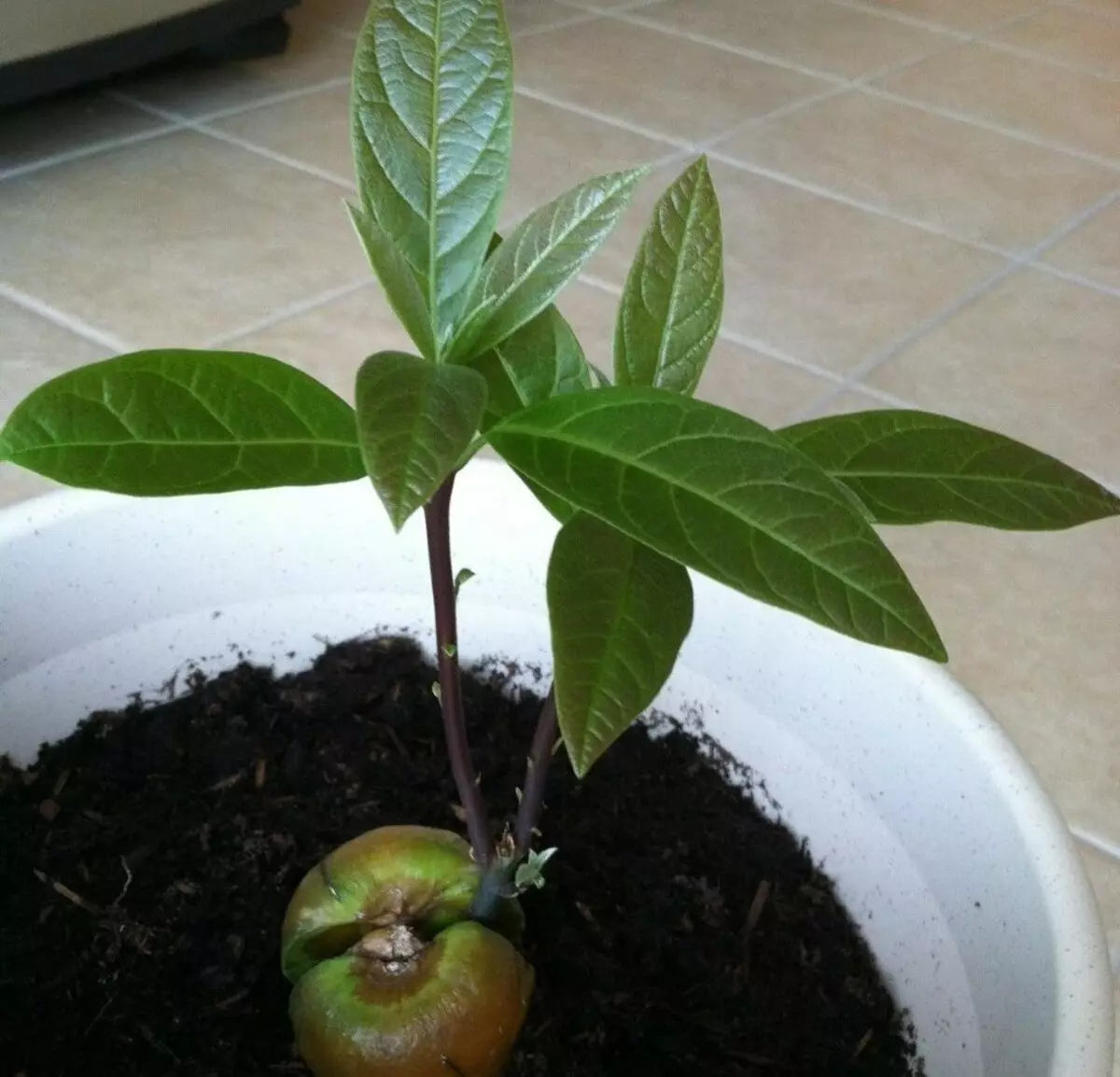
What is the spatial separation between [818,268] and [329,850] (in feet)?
3.17

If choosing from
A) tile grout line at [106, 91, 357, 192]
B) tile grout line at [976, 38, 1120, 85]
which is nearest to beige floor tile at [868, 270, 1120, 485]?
tile grout line at [106, 91, 357, 192]

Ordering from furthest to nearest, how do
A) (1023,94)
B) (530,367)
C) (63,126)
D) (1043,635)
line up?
(1023,94), (63,126), (1043,635), (530,367)

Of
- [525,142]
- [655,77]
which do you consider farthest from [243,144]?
[655,77]

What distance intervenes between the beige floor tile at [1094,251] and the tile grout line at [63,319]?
0.99 metres

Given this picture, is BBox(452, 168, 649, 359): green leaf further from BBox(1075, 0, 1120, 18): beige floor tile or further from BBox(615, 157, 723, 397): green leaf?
BBox(1075, 0, 1120, 18): beige floor tile

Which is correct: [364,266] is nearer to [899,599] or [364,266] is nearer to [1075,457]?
[1075,457]

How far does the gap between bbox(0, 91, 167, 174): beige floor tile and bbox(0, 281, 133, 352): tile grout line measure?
277 mm

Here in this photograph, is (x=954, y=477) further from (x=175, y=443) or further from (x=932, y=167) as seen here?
(x=932, y=167)

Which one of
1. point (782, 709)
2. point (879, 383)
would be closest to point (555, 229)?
point (782, 709)

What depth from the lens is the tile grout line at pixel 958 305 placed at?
116 cm

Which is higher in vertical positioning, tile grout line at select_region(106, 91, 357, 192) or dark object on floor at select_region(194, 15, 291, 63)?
dark object on floor at select_region(194, 15, 291, 63)

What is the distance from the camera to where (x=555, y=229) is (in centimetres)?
37

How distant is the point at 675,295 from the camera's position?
395 millimetres

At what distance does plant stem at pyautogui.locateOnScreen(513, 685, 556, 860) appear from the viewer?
423 millimetres
